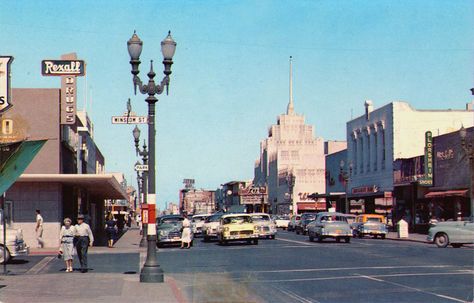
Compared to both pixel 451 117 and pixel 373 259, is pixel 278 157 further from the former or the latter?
pixel 373 259

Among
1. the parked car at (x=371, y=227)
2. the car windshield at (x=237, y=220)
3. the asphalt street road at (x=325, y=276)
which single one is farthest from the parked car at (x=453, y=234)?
the parked car at (x=371, y=227)

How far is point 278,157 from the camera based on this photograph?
466 feet

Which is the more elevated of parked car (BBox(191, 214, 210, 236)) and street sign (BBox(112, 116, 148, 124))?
street sign (BBox(112, 116, 148, 124))

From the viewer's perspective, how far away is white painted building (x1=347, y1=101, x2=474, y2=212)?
63500 millimetres

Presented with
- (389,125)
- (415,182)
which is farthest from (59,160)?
(389,125)

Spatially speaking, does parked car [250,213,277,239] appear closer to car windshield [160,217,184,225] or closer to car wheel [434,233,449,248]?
car windshield [160,217,184,225]

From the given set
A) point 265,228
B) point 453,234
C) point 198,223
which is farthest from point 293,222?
point 453,234

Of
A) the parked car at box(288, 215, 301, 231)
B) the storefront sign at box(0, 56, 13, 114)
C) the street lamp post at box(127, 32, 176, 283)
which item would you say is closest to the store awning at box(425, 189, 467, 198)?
the parked car at box(288, 215, 301, 231)

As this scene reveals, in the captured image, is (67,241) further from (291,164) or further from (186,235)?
(291,164)

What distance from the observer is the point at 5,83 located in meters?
17.2

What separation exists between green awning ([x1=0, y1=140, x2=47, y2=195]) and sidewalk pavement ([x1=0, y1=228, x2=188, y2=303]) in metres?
2.21

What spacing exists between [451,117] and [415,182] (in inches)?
366

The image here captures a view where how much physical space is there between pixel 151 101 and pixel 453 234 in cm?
2103

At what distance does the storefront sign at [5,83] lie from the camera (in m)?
17.0
